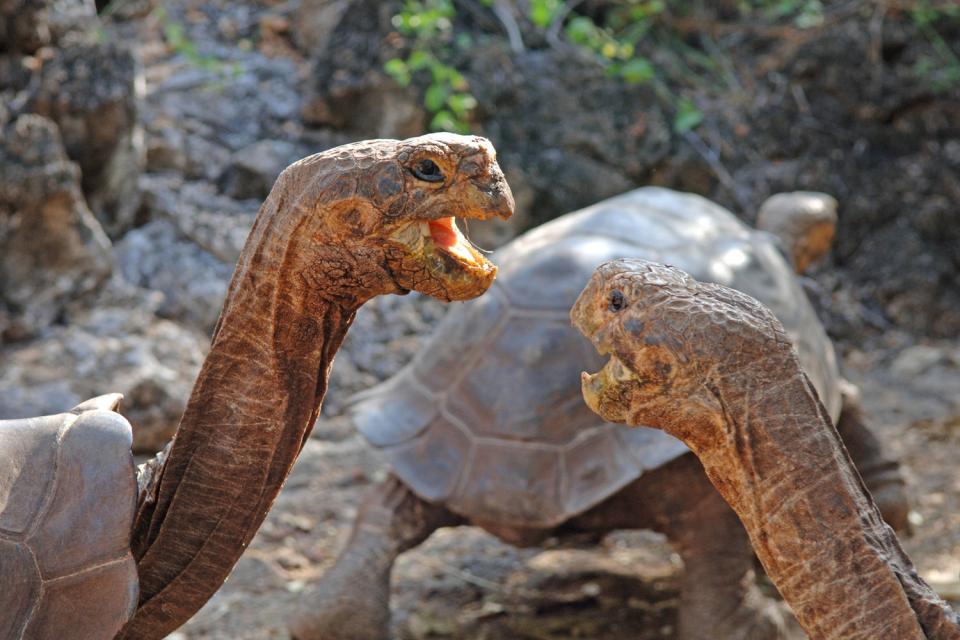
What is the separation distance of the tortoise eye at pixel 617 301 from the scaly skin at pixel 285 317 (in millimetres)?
192

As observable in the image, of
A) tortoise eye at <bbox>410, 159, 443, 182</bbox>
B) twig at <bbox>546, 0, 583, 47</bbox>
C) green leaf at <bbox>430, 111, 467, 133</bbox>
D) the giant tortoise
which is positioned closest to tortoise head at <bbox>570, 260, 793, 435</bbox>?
tortoise eye at <bbox>410, 159, 443, 182</bbox>

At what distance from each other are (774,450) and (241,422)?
849mm

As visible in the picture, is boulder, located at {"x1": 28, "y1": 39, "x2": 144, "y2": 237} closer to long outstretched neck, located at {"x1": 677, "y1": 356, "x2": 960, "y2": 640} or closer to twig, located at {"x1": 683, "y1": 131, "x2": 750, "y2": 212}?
twig, located at {"x1": 683, "y1": 131, "x2": 750, "y2": 212}

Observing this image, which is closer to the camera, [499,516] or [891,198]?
[499,516]

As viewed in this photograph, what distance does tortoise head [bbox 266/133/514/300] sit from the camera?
172cm

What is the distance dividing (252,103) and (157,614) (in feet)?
15.8

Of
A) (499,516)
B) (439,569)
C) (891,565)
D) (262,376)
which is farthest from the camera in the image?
(439,569)

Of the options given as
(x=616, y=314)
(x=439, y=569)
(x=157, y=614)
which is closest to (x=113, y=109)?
(x=439, y=569)

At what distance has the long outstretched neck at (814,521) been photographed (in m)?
1.66

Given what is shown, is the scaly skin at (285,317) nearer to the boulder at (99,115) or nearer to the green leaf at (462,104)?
the boulder at (99,115)

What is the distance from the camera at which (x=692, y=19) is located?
731 cm

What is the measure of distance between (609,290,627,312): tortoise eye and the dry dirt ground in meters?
2.22

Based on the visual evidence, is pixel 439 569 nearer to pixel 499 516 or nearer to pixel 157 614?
pixel 499 516

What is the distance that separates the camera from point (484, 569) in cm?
426
